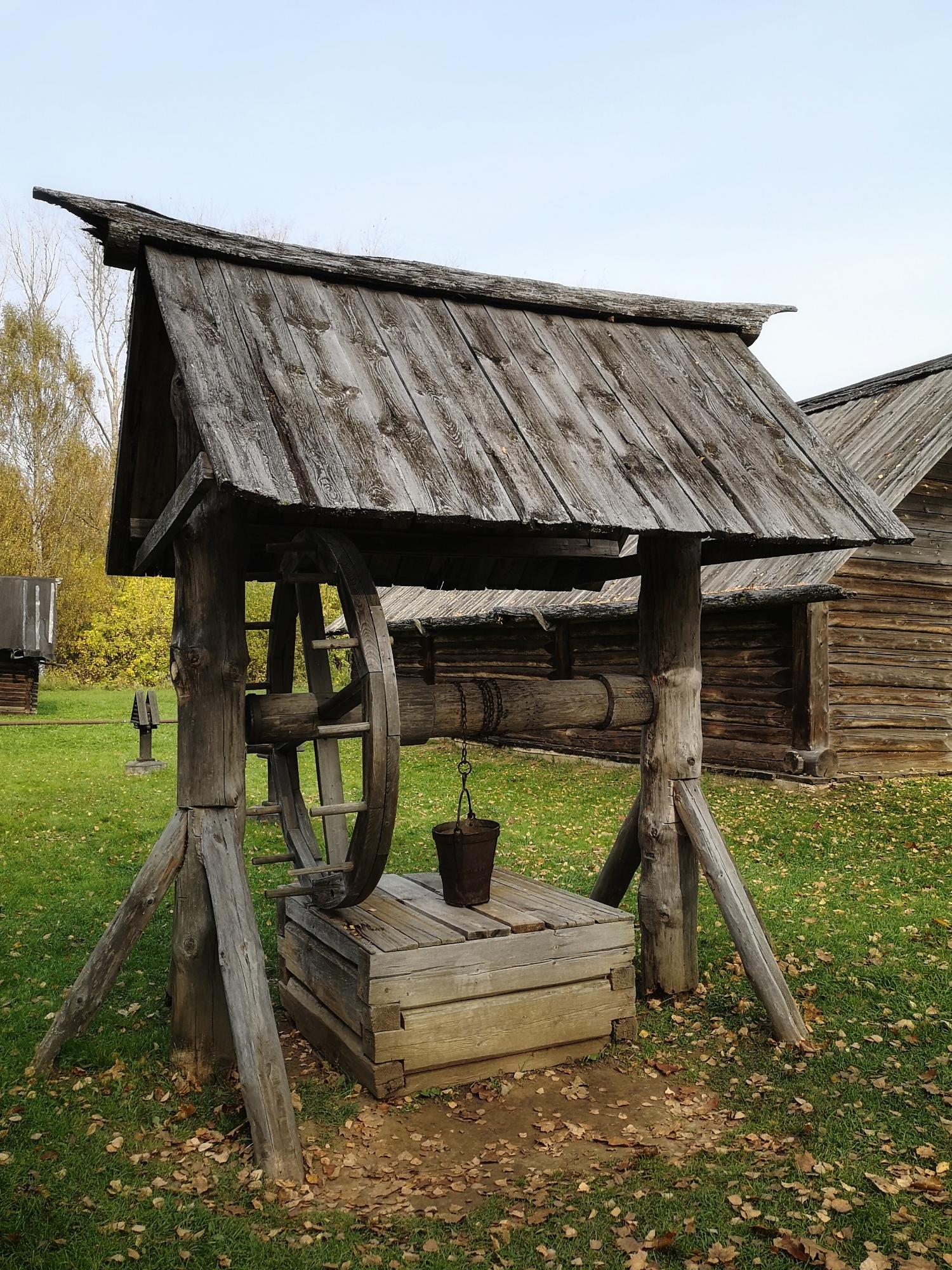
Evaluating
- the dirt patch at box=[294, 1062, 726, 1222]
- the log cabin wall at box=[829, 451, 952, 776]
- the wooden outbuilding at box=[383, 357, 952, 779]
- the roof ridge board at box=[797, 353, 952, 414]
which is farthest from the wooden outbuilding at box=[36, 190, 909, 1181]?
the roof ridge board at box=[797, 353, 952, 414]

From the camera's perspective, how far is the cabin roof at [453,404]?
4359 mm

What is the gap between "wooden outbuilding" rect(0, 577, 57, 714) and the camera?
935 inches

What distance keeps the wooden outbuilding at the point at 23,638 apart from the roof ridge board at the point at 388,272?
810 inches

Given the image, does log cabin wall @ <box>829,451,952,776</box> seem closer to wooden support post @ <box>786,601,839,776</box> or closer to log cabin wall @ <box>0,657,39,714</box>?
wooden support post @ <box>786,601,839,776</box>

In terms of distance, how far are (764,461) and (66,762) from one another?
13.8 m

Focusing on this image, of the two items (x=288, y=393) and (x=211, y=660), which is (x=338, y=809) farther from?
(x=288, y=393)

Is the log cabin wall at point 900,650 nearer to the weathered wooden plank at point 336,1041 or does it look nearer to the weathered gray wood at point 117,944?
the weathered wooden plank at point 336,1041

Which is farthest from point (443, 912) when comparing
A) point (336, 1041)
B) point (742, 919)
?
point (742, 919)

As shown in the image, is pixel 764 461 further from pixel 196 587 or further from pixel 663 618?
pixel 196 587

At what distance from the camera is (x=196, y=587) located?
4.71 metres

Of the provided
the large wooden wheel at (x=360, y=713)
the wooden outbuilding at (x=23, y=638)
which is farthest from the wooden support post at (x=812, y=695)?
the wooden outbuilding at (x=23, y=638)

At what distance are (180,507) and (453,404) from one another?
1.43 m

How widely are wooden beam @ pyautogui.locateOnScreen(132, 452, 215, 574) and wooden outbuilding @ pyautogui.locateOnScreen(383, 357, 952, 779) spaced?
24.7ft

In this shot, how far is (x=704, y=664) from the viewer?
14.0 metres
